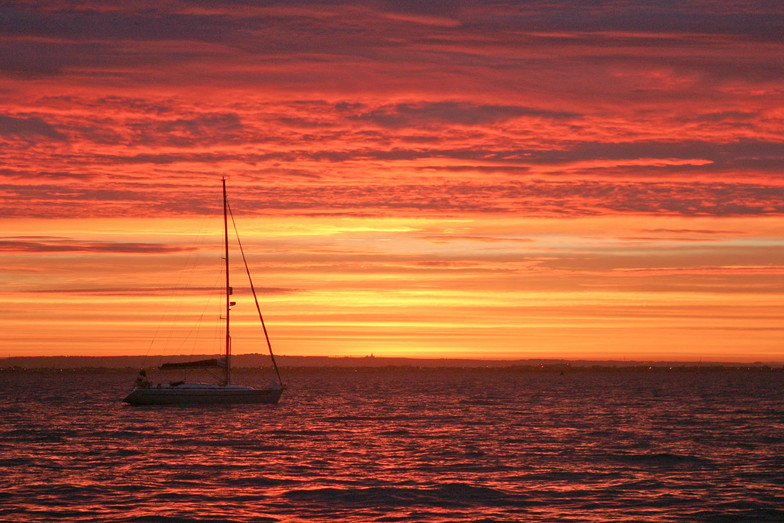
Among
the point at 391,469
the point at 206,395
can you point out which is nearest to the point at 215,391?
the point at 206,395

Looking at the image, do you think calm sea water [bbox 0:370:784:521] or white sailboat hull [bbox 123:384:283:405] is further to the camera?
white sailboat hull [bbox 123:384:283:405]

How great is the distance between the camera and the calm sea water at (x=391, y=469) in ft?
111

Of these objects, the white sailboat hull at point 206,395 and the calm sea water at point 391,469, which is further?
the white sailboat hull at point 206,395

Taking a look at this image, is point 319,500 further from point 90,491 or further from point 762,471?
point 762,471

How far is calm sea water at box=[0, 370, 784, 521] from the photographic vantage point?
111ft

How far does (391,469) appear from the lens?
148 ft

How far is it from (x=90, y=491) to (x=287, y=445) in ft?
66.1

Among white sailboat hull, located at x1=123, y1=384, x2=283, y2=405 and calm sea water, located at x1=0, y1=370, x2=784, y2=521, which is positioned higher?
white sailboat hull, located at x1=123, y1=384, x2=283, y2=405

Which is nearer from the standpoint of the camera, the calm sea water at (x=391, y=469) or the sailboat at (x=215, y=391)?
the calm sea water at (x=391, y=469)

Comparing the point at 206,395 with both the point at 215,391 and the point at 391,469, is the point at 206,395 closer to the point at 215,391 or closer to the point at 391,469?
the point at 215,391

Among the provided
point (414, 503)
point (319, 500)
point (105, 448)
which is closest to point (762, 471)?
point (414, 503)

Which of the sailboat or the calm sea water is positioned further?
the sailboat

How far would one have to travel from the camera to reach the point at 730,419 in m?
82.0

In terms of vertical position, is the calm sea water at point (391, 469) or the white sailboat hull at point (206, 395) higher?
the white sailboat hull at point (206, 395)
